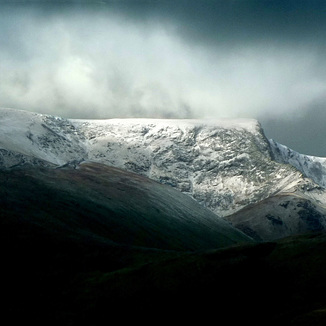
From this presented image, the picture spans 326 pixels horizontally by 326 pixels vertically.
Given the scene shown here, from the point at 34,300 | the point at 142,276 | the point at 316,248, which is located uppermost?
the point at 316,248

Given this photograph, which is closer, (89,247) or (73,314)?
(73,314)

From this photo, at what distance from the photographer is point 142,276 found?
144750mm

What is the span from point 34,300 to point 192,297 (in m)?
39.5

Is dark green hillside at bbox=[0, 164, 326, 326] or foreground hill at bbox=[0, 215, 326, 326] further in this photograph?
foreground hill at bbox=[0, 215, 326, 326]

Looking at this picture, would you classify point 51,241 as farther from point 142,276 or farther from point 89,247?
point 142,276

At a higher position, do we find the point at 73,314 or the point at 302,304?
the point at 302,304

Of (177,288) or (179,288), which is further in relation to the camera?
(179,288)

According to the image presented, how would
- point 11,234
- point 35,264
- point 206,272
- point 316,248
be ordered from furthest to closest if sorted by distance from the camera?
point 11,234 → point 35,264 → point 316,248 → point 206,272

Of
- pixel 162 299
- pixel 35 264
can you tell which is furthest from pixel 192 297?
pixel 35 264

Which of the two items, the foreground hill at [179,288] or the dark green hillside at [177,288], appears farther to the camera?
the foreground hill at [179,288]

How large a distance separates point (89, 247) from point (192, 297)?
62.8 meters

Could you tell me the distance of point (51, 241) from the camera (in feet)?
616

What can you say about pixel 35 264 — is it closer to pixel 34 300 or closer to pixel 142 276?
pixel 34 300

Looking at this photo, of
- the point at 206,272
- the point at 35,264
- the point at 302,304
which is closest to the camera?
the point at 302,304
